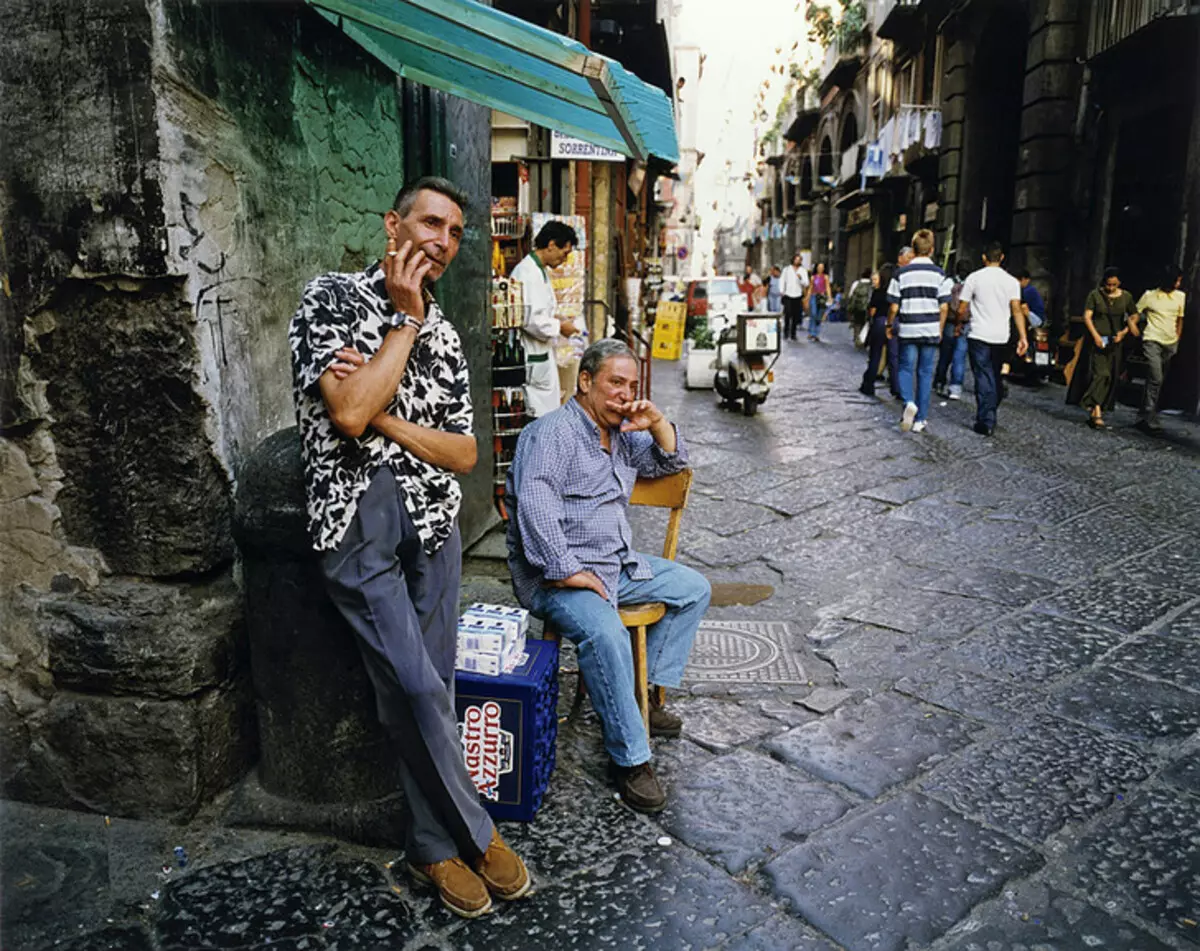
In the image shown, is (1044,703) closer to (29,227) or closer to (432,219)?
(432,219)

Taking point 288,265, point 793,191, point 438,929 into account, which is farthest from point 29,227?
point 793,191

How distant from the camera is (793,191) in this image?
46.0m

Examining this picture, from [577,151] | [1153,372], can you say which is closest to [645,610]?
[577,151]

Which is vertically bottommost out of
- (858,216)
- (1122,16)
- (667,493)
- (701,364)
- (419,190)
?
(701,364)

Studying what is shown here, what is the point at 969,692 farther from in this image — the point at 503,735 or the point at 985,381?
the point at 985,381

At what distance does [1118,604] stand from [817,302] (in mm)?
20313

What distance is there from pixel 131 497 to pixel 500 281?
4229 millimetres

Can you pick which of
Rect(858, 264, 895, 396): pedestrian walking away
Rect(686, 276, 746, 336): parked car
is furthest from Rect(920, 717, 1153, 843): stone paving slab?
Rect(686, 276, 746, 336): parked car

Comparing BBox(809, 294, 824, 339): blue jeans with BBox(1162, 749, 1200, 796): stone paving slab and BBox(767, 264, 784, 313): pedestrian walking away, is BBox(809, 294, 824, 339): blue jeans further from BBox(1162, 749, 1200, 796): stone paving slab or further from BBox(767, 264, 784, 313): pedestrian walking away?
BBox(1162, 749, 1200, 796): stone paving slab

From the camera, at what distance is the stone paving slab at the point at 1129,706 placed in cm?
346

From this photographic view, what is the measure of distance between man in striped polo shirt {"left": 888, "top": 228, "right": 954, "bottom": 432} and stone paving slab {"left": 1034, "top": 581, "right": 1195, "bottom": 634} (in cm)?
472

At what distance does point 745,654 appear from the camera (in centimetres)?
421

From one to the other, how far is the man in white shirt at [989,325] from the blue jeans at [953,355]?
166 centimetres

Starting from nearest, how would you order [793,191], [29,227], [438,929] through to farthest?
1. [438,929]
2. [29,227]
3. [793,191]
